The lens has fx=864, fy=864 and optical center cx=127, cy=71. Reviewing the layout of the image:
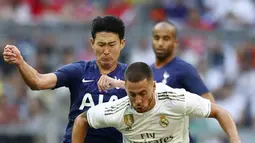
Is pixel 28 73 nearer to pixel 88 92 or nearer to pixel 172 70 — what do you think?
pixel 88 92

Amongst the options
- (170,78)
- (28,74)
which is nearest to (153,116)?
(28,74)

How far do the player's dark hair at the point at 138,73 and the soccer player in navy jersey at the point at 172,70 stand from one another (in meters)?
2.35

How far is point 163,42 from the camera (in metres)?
10.9

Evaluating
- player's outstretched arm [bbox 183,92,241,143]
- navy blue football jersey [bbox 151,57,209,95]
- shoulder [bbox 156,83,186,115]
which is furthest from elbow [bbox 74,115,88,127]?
navy blue football jersey [bbox 151,57,209,95]

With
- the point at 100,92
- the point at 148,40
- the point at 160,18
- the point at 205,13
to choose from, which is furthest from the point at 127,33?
the point at 100,92

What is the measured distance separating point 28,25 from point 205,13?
14.3 feet

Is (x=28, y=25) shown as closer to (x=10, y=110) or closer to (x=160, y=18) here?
(x=10, y=110)

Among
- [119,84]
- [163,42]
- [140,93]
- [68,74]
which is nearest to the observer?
[140,93]

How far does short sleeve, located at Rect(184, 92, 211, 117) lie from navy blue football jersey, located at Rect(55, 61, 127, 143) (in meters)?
0.84

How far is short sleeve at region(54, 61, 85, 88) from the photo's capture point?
8.82 m

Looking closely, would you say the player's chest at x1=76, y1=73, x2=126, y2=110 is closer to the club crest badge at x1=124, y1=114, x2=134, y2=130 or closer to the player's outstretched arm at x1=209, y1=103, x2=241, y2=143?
the club crest badge at x1=124, y1=114, x2=134, y2=130

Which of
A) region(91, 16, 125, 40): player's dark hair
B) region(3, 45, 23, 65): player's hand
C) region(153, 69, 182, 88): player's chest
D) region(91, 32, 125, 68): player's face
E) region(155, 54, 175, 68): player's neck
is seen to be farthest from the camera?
region(155, 54, 175, 68): player's neck

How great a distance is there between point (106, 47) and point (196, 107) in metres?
1.15

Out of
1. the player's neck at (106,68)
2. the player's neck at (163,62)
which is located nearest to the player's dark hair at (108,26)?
the player's neck at (106,68)
